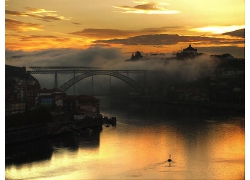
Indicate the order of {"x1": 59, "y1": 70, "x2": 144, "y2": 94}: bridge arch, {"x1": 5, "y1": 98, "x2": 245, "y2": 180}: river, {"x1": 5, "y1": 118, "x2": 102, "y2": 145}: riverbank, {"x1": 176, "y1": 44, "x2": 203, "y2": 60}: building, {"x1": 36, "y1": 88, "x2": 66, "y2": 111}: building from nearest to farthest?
{"x1": 5, "y1": 98, "x2": 245, "y2": 180}: river
{"x1": 5, "y1": 118, "x2": 102, "y2": 145}: riverbank
{"x1": 176, "y1": 44, "x2": 203, "y2": 60}: building
{"x1": 59, "y1": 70, "x2": 144, "y2": 94}: bridge arch
{"x1": 36, "y1": 88, "x2": 66, "y2": 111}: building

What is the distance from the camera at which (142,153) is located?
915 cm

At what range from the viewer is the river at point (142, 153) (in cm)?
790

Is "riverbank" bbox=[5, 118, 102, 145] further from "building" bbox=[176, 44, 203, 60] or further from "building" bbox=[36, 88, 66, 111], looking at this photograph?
"building" bbox=[176, 44, 203, 60]

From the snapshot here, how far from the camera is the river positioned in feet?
25.9

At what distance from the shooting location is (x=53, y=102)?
13547mm

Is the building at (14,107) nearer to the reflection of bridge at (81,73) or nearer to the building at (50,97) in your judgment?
the reflection of bridge at (81,73)

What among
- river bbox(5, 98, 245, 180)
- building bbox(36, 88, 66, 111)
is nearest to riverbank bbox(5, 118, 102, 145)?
river bbox(5, 98, 245, 180)

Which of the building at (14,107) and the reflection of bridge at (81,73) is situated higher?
the reflection of bridge at (81,73)

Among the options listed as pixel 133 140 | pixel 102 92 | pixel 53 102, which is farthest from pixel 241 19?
pixel 53 102

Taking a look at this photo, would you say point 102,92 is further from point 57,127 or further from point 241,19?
point 241,19

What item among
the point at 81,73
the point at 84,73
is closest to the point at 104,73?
the point at 84,73

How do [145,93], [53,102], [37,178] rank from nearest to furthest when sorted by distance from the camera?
1. [37,178]
2. [53,102]
3. [145,93]

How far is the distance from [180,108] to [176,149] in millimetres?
6199

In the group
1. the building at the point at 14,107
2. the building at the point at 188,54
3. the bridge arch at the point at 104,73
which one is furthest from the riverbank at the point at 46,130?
the building at the point at 188,54
